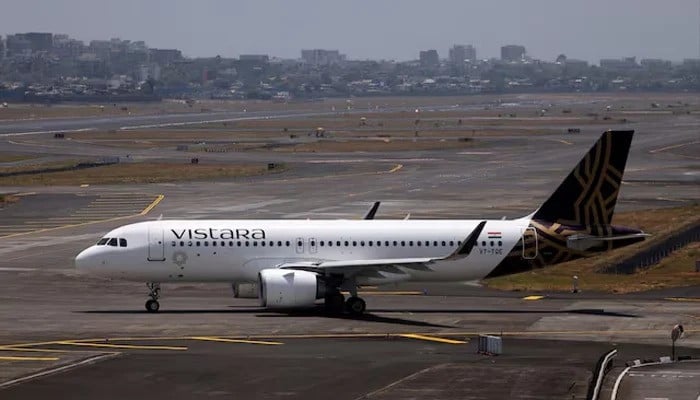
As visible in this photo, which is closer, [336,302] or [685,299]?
[336,302]

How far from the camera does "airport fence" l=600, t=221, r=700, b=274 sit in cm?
7706

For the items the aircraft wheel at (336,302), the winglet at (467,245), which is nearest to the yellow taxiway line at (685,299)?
the winglet at (467,245)

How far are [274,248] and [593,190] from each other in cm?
1406

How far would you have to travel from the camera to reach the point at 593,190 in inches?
2366

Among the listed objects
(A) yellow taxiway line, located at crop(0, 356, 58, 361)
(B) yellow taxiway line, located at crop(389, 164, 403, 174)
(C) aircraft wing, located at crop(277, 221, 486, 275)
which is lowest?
(B) yellow taxiway line, located at crop(389, 164, 403, 174)

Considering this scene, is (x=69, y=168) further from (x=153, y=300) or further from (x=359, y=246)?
(x=359, y=246)

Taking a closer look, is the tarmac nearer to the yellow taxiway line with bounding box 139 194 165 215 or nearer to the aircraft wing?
the aircraft wing

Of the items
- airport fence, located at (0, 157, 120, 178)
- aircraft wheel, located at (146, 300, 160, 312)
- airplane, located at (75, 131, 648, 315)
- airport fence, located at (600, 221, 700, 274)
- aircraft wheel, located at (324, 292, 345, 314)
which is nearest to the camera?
aircraft wheel, located at (324, 292, 345, 314)

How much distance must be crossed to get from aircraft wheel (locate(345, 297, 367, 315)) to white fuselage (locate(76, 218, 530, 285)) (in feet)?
3.32

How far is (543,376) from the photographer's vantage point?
4303 cm

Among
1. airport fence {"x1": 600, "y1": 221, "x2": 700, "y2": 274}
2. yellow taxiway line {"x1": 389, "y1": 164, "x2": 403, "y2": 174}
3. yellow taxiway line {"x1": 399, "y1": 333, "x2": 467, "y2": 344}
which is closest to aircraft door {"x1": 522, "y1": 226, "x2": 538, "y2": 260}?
yellow taxiway line {"x1": 399, "y1": 333, "x2": 467, "y2": 344}

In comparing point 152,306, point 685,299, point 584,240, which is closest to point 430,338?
point 584,240

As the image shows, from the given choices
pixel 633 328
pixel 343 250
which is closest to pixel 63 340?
pixel 343 250

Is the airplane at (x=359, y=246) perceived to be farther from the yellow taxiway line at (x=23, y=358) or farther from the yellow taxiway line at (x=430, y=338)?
the yellow taxiway line at (x=23, y=358)
